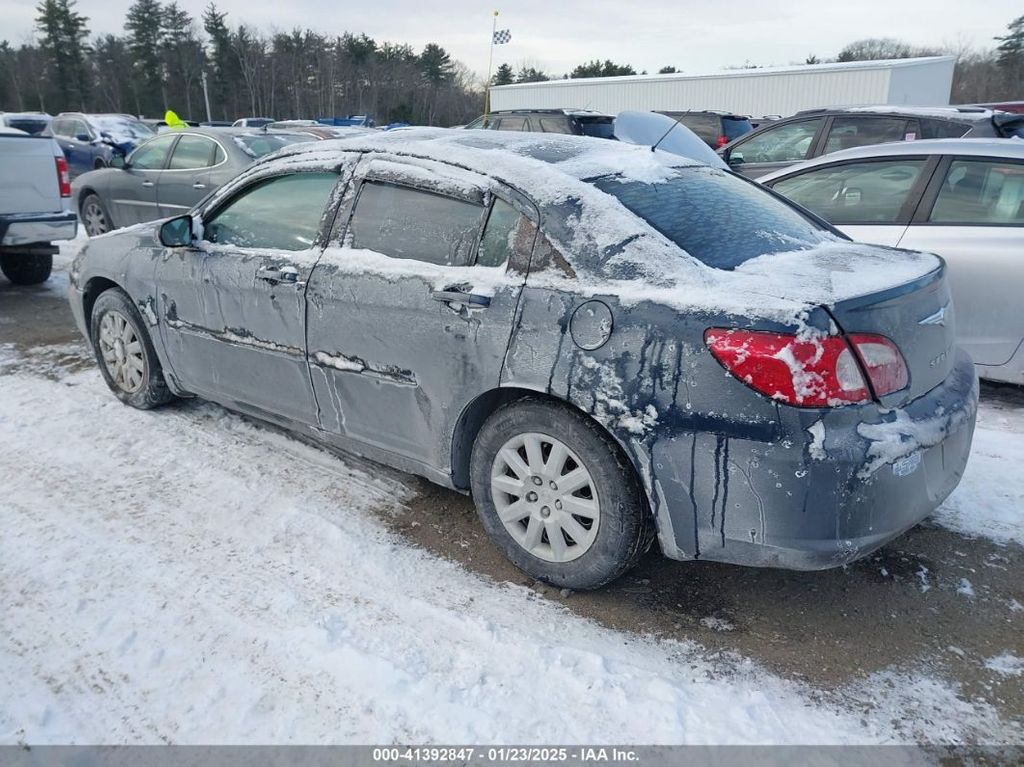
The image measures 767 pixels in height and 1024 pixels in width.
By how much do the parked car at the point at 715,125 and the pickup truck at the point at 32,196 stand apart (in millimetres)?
10698

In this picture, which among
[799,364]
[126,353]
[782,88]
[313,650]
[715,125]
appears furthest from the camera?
[782,88]

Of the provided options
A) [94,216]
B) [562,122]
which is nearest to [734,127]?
[562,122]

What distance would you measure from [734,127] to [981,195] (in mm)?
10986

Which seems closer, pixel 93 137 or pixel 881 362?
pixel 881 362

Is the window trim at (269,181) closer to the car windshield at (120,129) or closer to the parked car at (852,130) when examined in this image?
the parked car at (852,130)

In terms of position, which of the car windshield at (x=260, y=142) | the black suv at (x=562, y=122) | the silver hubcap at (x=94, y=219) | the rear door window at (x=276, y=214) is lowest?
the silver hubcap at (x=94, y=219)

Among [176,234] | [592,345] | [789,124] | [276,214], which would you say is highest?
[789,124]

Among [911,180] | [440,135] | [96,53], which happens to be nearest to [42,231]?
[440,135]

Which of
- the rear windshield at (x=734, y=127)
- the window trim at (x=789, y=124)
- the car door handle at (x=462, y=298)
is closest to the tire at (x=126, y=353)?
the car door handle at (x=462, y=298)

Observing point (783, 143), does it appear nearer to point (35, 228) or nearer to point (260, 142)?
point (260, 142)

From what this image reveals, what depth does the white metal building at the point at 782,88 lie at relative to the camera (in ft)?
87.1

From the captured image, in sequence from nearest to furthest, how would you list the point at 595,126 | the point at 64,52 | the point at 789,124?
1. the point at 789,124
2. the point at 595,126
3. the point at 64,52

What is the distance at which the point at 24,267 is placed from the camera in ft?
26.6

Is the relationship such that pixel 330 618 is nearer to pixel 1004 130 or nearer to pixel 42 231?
pixel 42 231
